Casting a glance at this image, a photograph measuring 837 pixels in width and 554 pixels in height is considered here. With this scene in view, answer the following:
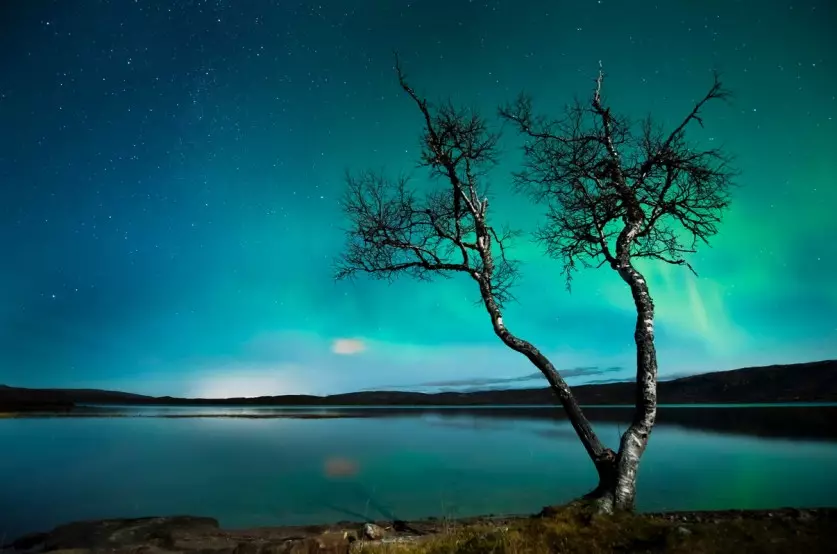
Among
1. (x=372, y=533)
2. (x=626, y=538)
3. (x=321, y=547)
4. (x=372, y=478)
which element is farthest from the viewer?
(x=372, y=478)

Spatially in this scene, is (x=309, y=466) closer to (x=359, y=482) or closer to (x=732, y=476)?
(x=359, y=482)

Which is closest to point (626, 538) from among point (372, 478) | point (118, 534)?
point (118, 534)

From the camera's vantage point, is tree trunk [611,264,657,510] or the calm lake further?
the calm lake

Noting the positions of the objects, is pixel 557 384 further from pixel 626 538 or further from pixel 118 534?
pixel 118 534

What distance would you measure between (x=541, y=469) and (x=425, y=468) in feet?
21.5

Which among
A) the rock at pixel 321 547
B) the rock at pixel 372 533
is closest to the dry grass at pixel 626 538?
the rock at pixel 321 547

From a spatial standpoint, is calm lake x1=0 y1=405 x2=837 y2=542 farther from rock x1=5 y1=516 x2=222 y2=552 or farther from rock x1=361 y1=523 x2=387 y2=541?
rock x1=361 y1=523 x2=387 y2=541

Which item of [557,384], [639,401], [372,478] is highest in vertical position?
[557,384]

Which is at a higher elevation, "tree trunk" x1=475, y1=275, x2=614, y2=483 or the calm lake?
"tree trunk" x1=475, y1=275, x2=614, y2=483

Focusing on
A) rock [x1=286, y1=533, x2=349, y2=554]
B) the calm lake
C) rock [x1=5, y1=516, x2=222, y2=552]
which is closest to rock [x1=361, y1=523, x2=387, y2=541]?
rock [x1=286, y1=533, x2=349, y2=554]

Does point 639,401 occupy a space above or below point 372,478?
above

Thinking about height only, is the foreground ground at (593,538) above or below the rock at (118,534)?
above

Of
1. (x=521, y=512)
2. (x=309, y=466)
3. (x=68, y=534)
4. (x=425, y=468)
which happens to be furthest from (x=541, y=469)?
(x=68, y=534)

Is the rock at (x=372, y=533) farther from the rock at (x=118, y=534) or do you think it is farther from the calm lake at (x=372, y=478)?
the calm lake at (x=372, y=478)
